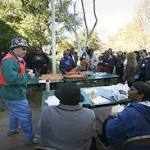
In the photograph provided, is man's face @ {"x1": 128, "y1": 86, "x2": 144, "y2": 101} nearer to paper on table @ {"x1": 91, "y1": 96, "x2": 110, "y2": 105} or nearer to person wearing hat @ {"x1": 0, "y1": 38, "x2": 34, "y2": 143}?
paper on table @ {"x1": 91, "y1": 96, "x2": 110, "y2": 105}

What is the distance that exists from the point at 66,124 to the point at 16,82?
2216 mm

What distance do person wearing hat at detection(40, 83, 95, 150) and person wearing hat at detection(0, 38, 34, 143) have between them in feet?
6.68

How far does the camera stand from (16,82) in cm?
559

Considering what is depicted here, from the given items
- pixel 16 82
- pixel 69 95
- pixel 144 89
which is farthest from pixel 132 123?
pixel 16 82

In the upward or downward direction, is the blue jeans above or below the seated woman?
below

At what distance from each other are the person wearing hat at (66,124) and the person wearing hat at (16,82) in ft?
6.68

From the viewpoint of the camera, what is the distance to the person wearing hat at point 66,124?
11.6 ft

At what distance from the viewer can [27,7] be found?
22812 mm

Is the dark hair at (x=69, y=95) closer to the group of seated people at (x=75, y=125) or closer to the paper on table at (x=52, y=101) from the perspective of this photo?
the group of seated people at (x=75, y=125)

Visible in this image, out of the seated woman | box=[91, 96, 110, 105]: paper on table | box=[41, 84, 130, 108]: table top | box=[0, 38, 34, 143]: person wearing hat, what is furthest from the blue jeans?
the seated woman

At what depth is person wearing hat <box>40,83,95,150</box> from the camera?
11.6 ft

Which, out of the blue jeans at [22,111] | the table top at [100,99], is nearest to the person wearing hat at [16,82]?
the blue jeans at [22,111]

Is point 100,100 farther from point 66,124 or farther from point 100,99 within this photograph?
point 66,124

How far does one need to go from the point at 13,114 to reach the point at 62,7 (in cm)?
1846
